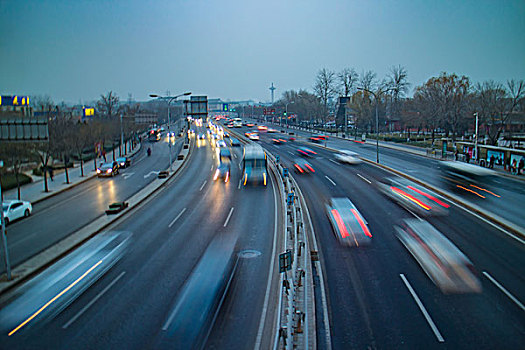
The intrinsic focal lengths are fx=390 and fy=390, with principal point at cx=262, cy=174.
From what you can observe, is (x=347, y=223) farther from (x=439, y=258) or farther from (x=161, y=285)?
(x=161, y=285)

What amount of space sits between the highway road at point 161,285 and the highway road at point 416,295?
Result: 2.82 m

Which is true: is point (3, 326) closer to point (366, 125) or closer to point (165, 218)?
point (165, 218)

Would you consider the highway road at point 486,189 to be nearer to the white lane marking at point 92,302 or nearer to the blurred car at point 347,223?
the blurred car at point 347,223

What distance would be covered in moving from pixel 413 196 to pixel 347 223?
28.2 feet

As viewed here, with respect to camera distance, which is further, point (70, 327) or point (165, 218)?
point (165, 218)

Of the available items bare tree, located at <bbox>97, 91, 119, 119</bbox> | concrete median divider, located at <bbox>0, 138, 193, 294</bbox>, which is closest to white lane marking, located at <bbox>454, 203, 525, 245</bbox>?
concrete median divider, located at <bbox>0, 138, 193, 294</bbox>

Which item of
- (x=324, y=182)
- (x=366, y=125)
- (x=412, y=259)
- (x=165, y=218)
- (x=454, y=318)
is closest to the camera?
(x=454, y=318)

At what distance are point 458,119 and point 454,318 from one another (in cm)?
6700

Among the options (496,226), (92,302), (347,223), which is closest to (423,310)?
(347,223)

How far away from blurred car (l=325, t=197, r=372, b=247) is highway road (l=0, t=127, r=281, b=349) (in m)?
3.68

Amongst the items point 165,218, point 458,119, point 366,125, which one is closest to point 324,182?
point 165,218

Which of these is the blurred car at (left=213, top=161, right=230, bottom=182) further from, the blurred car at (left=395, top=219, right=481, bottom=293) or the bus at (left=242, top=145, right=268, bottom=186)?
the blurred car at (left=395, top=219, right=481, bottom=293)

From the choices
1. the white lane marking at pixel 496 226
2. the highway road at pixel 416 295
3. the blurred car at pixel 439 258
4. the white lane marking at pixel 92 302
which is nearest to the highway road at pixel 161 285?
the white lane marking at pixel 92 302

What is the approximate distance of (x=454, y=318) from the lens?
12.2 metres
